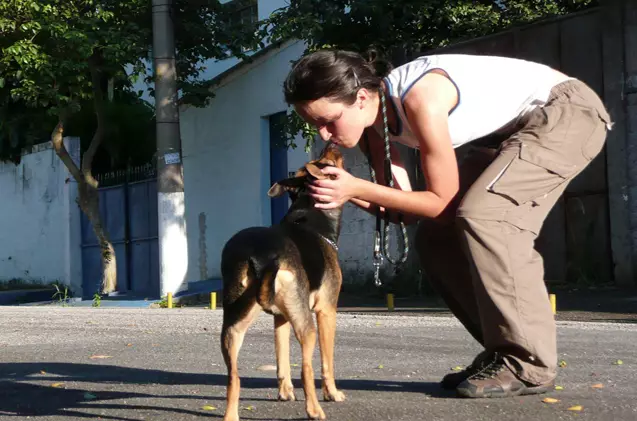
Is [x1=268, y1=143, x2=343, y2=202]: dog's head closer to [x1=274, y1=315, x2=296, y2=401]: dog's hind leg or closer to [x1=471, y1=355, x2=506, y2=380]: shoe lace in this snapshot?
[x1=274, y1=315, x2=296, y2=401]: dog's hind leg

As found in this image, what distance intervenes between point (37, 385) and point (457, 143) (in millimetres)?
2535

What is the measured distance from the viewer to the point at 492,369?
4.48 meters

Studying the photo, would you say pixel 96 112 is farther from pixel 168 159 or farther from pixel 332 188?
pixel 332 188

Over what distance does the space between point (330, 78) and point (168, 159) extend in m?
12.3

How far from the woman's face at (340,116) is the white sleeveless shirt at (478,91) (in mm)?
124

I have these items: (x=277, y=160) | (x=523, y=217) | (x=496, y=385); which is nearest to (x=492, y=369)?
(x=496, y=385)

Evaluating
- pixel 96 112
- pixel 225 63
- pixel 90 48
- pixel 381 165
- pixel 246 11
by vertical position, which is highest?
pixel 246 11

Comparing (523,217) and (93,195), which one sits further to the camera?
(93,195)

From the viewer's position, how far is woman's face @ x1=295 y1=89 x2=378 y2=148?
418 cm

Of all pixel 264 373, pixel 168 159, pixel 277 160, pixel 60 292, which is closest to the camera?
pixel 264 373

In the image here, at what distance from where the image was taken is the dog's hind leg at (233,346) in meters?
4.01

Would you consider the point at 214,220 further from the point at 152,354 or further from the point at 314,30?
the point at 152,354

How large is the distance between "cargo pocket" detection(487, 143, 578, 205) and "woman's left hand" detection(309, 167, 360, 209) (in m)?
0.66

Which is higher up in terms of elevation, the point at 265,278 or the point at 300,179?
the point at 300,179
